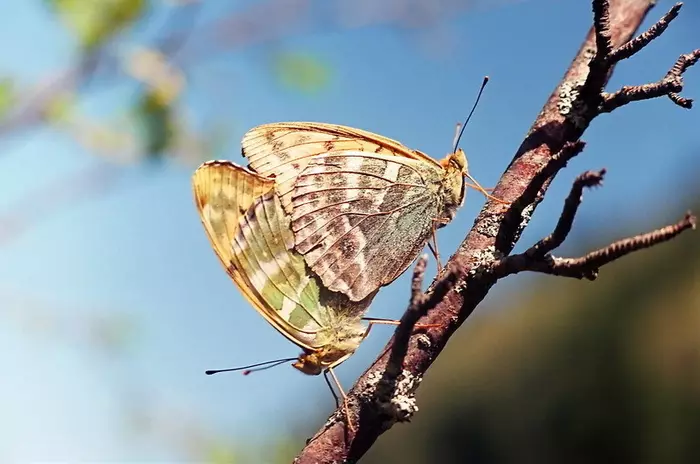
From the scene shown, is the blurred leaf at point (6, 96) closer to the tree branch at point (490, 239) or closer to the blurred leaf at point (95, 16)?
the blurred leaf at point (95, 16)

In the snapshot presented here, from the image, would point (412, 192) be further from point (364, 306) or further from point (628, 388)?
point (628, 388)

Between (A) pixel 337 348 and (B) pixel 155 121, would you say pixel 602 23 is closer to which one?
(A) pixel 337 348

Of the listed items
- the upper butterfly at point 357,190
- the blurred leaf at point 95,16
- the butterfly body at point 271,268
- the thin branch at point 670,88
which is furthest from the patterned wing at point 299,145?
the blurred leaf at point 95,16

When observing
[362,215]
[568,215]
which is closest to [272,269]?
[362,215]

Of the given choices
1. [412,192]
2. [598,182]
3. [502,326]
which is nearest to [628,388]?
[502,326]

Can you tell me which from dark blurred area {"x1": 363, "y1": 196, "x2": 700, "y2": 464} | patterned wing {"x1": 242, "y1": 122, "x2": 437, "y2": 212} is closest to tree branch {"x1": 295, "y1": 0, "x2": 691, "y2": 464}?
patterned wing {"x1": 242, "y1": 122, "x2": 437, "y2": 212}

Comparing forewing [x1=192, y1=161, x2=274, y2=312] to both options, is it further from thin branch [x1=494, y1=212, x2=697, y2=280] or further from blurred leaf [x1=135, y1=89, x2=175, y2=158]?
blurred leaf [x1=135, y1=89, x2=175, y2=158]
